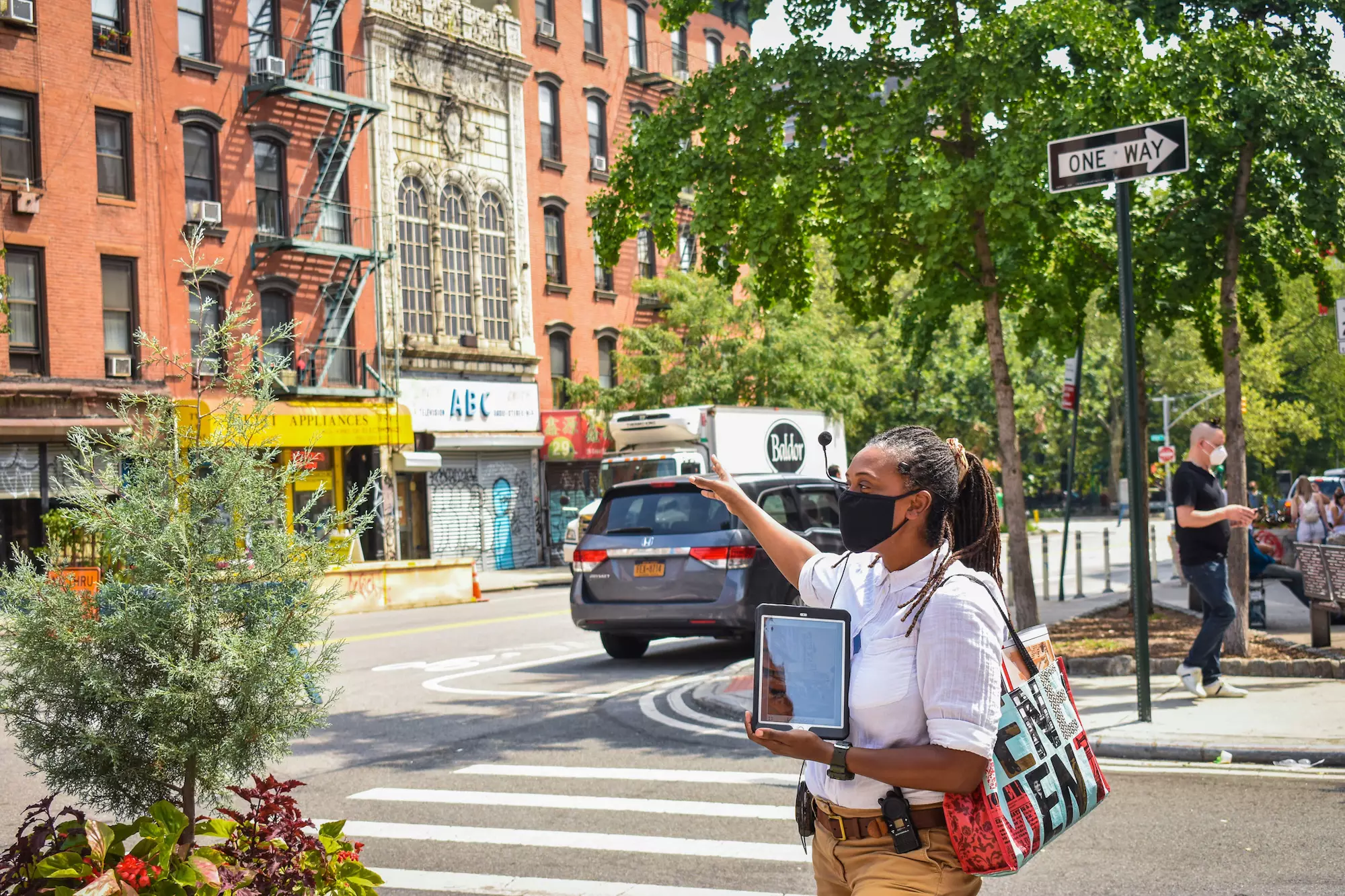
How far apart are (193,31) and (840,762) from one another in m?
28.0

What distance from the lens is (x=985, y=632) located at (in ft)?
9.39

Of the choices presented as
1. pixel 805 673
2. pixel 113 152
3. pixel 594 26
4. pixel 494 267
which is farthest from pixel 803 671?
pixel 594 26

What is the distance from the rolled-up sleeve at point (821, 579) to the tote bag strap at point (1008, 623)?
0.40 metres

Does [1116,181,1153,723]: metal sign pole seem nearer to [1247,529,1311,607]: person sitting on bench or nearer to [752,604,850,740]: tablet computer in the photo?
[1247,529,1311,607]: person sitting on bench

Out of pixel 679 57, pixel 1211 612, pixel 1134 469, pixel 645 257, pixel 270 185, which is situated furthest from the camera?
pixel 679 57

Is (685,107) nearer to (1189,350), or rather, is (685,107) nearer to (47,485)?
(47,485)

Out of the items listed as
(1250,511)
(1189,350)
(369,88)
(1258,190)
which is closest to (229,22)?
(369,88)

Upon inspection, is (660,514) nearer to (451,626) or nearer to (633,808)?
(633,808)

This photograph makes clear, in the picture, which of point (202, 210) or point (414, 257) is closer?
point (202, 210)

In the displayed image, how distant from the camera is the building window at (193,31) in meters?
26.8

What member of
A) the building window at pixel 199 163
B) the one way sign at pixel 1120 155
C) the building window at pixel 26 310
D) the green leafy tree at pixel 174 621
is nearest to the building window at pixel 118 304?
the building window at pixel 26 310

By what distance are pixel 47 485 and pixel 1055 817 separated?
2492 cm

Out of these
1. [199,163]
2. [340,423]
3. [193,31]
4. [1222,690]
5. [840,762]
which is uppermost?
[193,31]

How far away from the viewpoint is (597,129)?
3797cm
